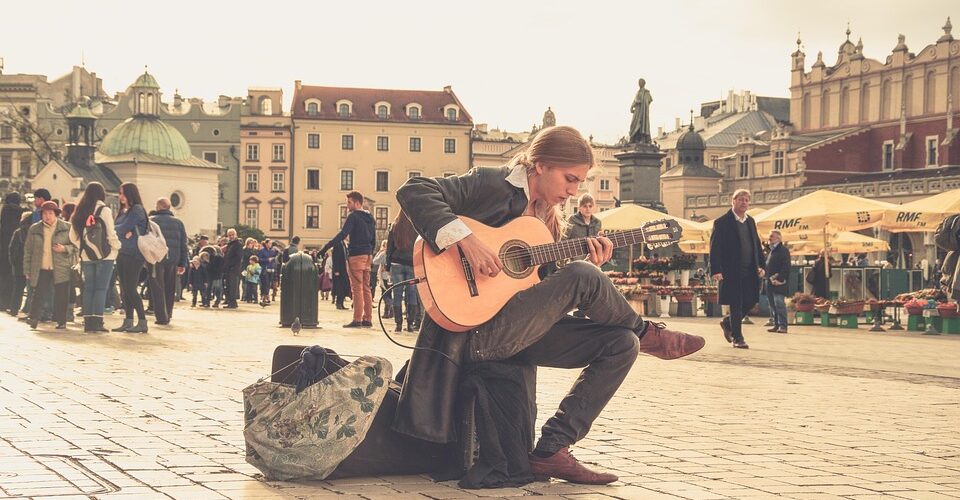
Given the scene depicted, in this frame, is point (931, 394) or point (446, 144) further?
point (446, 144)

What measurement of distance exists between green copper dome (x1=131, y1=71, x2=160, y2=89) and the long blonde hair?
306ft

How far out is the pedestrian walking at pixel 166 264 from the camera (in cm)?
1836

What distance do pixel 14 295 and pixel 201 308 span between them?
24.2 ft

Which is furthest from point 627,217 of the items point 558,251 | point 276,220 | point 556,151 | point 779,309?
point 276,220

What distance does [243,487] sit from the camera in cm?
520

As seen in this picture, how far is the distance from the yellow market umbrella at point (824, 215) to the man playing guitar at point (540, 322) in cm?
1965

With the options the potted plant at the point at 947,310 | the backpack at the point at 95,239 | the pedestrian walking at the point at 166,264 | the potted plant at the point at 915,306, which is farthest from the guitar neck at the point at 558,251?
the potted plant at the point at 915,306

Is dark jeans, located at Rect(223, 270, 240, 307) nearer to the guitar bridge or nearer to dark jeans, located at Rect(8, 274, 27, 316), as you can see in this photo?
dark jeans, located at Rect(8, 274, 27, 316)

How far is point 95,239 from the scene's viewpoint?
15695 mm

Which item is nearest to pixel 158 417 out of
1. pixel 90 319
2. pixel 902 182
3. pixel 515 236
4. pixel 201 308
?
pixel 515 236

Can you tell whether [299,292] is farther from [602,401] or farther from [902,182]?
[902,182]

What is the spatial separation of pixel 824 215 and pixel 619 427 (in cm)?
1796

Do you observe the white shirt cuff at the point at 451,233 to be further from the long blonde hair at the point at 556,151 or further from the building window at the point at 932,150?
the building window at the point at 932,150

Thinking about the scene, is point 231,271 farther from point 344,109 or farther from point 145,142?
point 344,109
